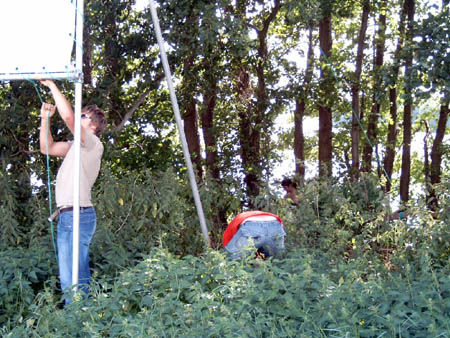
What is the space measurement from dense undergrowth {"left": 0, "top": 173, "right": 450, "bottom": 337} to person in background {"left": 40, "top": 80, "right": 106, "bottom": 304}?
21 cm

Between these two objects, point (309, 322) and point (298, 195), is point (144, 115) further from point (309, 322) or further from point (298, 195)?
point (309, 322)

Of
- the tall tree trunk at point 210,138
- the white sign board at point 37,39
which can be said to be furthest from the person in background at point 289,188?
the tall tree trunk at point 210,138

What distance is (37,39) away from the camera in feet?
16.8

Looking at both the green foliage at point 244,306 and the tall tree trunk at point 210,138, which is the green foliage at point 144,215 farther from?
the tall tree trunk at point 210,138

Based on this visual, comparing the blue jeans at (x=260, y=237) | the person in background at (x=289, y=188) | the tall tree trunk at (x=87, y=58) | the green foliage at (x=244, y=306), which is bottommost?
the green foliage at (x=244, y=306)

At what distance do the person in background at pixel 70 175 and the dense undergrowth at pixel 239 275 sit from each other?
21 cm

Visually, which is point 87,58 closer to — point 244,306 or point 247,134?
point 247,134

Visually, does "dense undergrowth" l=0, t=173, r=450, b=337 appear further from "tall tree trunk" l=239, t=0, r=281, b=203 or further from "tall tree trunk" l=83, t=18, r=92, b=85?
"tall tree trunk" l=239, t=0, r=281, b=203

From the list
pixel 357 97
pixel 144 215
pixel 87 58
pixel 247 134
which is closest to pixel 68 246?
pixel 144 215

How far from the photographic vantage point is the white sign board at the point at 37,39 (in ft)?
16.6

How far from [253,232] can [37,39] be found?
2.30m

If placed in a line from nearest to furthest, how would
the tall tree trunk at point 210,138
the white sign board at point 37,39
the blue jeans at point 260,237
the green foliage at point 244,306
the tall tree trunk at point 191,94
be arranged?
the green foliage at point 244,306
the white sign board at point 37,39
the blue jeans at point 260,237
the tall tree trunk at point 191,94
the tall tree trunk at point 210,138

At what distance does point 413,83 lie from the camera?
785 centimetres

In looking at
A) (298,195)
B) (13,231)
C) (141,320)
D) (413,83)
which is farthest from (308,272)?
(413,83)
